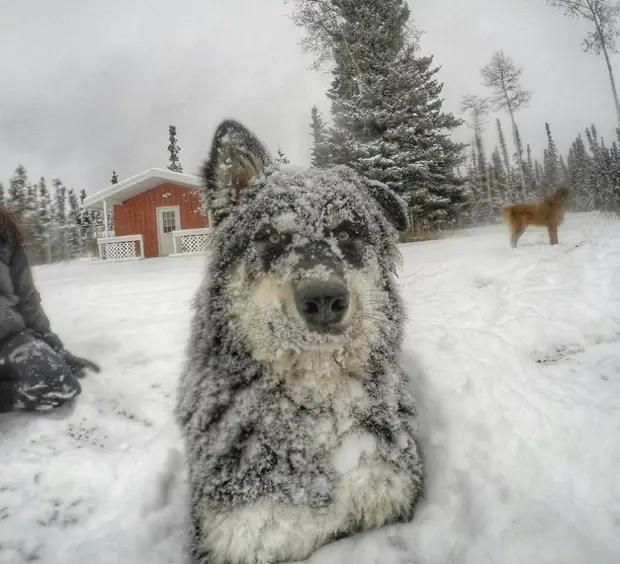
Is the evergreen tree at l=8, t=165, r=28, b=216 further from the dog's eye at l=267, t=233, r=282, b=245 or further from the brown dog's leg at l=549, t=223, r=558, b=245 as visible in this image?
the brown dog's leg at l=549, t=223, r=558, b=245

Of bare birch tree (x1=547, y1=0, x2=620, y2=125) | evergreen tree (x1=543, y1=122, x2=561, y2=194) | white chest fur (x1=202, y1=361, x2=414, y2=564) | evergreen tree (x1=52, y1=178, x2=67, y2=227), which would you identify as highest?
bare birch tree (x1=547, y1=0, x2=620, y2=125)

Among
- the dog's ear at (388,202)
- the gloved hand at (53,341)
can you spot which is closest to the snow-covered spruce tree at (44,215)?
the gloved hand at (53,341)

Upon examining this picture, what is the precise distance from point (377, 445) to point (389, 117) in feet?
19.6

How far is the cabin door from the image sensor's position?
7846mm

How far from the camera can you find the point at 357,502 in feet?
4.73

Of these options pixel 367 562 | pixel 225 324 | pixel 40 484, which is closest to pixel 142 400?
pixel 40 484

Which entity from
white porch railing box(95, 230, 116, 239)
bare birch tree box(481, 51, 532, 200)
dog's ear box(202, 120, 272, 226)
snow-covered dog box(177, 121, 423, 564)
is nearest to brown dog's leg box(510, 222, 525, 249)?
bare birch tree box(481, 51, 532, 200)

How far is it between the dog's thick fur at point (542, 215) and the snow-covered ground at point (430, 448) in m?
3.71

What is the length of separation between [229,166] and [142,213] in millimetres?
9267

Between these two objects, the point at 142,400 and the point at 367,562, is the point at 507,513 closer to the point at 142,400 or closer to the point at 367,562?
the point at 367,562

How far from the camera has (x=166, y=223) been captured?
8.68m

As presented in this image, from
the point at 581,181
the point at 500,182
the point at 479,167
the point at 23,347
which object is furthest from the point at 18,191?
the point at 500,182

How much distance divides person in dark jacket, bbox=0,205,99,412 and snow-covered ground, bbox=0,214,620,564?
10cm

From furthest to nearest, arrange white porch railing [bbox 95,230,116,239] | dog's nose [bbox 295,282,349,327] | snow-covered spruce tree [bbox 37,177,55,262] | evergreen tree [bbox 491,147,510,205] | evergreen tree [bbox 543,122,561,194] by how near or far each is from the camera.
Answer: evergreen tree [bbox 491,147,510,205] < white porch railing [bbox 95,230,116,239] < evergreen tree [bbox 543,122,561,194] < snow-covered spruce tree [bbox 37,177,55,262] < dog's nose [bbox 295,282,349,327]
